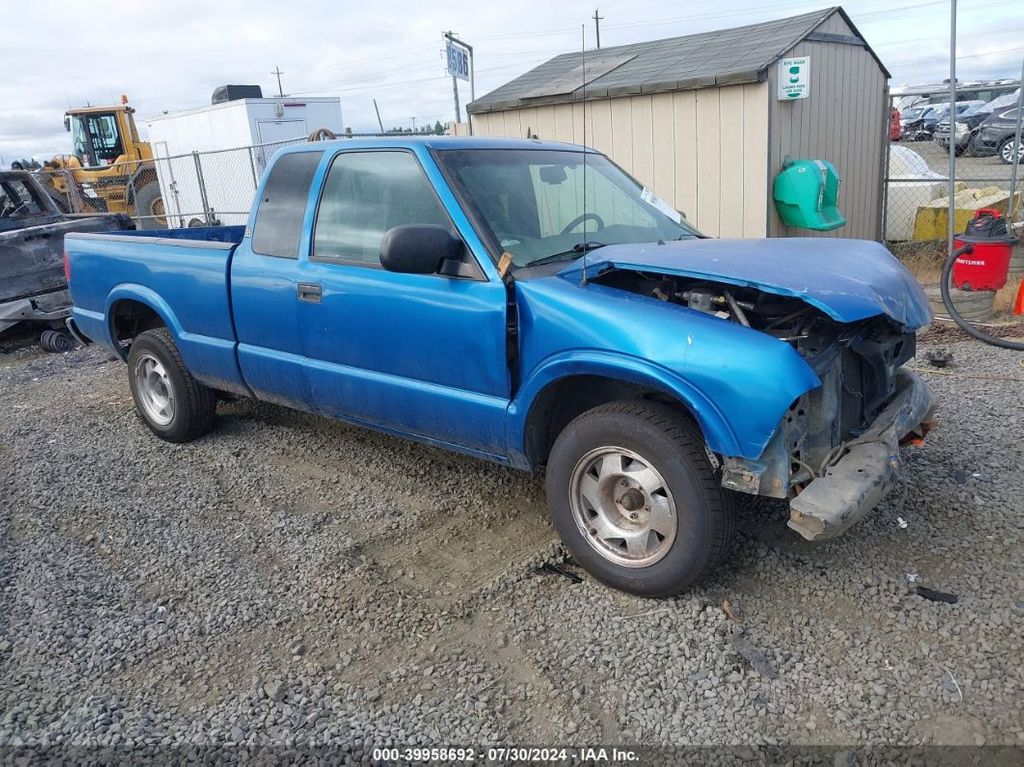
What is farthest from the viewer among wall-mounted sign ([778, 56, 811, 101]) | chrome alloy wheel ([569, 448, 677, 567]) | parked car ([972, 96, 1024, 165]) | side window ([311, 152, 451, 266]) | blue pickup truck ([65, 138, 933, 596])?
parked car ([972, 96, 1024, 165])

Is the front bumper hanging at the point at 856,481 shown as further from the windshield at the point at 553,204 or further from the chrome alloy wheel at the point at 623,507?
the windshield at the point at 553,204

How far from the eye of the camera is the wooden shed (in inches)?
307

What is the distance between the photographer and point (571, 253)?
3.74 m

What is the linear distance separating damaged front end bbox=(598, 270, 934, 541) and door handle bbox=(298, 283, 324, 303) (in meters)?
1.53

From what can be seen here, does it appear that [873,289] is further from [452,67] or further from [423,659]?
[452,67]

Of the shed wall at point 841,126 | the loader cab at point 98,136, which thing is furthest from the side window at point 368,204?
the loader cab at point 98,136

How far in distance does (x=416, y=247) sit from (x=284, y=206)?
4.66ft

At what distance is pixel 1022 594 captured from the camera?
125 inches

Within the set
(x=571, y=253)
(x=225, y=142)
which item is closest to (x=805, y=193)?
(x=571, y=253)

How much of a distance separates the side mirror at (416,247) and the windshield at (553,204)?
27cm

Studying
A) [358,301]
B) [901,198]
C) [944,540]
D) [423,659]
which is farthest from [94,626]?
[901,198]

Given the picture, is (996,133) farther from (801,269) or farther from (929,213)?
(801,269)

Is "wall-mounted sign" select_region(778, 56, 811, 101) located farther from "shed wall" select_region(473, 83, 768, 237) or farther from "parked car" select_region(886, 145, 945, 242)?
"parked car" select_region(886, 145, 945, 242)

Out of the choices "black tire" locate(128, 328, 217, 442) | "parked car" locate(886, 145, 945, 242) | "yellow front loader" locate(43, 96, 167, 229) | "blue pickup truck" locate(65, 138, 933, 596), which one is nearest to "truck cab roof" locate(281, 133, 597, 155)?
"blue pickup truck" locate(65, 138, 933, 596)
